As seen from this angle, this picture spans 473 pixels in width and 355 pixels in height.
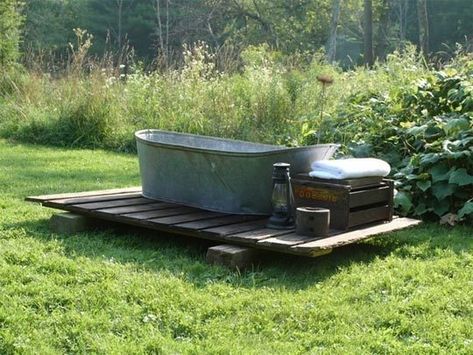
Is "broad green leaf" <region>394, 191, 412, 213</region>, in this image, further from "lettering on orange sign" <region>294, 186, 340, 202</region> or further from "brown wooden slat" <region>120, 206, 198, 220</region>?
"brown wooden slat" <region>120, 206, 198, 220</region>

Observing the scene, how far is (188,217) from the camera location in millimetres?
4258

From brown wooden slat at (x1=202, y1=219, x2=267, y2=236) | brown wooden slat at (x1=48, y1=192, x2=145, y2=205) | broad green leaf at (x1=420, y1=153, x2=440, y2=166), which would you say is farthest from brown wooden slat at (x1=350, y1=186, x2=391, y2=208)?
brown wooden slat at (x1=48, y1=192, x2=145, y2=205)

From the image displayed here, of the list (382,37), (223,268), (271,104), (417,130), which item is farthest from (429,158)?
(382,37)

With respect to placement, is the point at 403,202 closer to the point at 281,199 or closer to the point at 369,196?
the point at 369,196

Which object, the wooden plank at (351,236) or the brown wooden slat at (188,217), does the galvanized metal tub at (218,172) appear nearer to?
the brown wooden slat at (188,217)

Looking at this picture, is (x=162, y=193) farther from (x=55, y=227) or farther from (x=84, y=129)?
(x=84, y=129)

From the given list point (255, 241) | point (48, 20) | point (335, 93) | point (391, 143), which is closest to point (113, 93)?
point (335, 93)

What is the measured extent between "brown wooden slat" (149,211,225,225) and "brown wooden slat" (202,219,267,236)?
0.78 feet

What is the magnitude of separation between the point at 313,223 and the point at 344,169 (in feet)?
1.39

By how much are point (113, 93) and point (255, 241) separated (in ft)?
21.2

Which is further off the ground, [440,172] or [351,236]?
[440,172]

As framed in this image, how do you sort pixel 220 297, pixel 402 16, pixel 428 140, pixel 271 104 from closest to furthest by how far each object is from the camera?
pixel 220 297, pixel 428 140, pixel 271 104, pixel 402 16

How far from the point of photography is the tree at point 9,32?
14.6m

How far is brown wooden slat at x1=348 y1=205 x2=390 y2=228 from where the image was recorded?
4084mm
